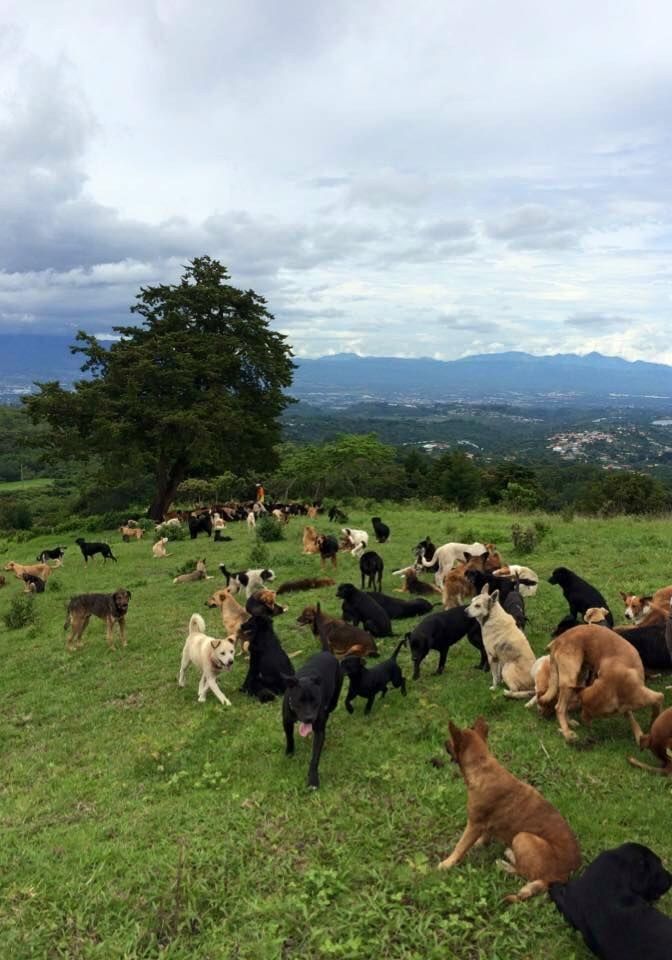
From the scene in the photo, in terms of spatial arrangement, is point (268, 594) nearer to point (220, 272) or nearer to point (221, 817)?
point (221, 817)

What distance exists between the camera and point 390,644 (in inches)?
370

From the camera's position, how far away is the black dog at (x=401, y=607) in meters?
10.9

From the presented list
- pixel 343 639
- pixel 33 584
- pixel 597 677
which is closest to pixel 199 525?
pixel 33 584

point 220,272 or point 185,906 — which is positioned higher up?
point 220,272

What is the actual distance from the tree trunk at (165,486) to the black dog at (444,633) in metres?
24.2

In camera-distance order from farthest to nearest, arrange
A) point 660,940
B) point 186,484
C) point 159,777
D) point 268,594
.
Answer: point 186,484, point 268,594, point 159,777, point 660,940

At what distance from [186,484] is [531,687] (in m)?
37.8

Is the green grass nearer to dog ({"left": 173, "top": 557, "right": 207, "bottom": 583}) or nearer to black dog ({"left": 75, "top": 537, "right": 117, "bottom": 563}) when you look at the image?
black dog ({"left": 75, "top": 537, "right": 117, "bottom": 563})

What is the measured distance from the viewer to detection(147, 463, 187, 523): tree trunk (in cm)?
3058

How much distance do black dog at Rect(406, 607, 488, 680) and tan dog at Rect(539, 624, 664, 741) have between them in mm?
1879

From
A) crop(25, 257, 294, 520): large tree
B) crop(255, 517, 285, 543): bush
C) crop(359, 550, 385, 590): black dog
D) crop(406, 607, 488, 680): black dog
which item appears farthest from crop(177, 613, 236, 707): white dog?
crop(25, 257, 294, 520): large tree


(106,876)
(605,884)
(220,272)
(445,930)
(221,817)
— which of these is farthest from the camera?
(220,272)

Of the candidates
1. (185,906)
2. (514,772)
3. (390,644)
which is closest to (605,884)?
(514,772)

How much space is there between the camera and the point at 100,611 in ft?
35.9
